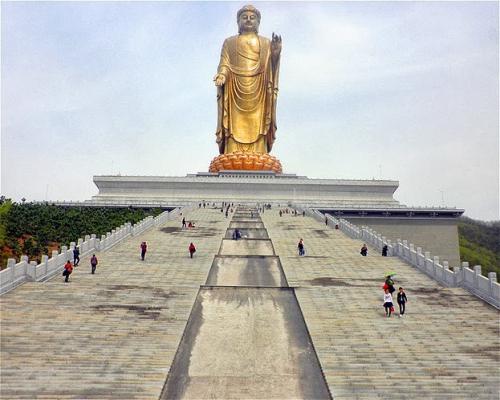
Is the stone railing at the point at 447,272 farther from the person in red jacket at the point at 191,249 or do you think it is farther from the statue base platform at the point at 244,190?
the statue base platform at the point at 244,190

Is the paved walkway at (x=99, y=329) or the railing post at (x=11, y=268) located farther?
the railing post at (x=11, y=268)

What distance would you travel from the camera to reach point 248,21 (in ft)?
139

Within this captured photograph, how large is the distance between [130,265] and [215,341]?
693cm

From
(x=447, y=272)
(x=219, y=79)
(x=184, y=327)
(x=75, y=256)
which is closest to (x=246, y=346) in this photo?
(x=184, y=327)

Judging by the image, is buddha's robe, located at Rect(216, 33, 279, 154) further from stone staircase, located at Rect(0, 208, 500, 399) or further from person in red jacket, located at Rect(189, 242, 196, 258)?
stone staircase, located at Rect(0, 208, 500, 399)

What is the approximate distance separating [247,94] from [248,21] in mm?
6285

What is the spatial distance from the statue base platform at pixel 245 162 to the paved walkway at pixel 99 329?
24.8m

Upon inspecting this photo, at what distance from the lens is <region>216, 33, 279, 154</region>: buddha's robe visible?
137 ft

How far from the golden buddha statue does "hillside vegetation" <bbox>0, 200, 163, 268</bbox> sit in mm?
14163

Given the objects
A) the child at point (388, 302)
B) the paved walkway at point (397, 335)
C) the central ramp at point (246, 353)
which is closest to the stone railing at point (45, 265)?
the central ramp at point (246, 353)

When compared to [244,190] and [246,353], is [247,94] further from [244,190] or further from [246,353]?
[246,353]

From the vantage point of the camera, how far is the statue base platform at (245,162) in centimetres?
4047

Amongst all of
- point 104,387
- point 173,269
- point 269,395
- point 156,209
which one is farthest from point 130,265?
point 156,209

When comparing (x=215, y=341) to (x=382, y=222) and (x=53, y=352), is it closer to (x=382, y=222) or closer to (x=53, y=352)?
(x=53, y=352)
